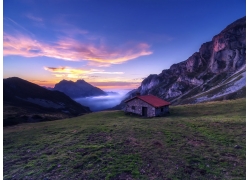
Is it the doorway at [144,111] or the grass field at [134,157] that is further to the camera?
the doorway at [144,111]

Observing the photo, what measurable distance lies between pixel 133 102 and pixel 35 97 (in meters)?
77.7

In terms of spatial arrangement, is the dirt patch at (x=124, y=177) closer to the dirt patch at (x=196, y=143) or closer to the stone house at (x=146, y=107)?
the dirt patch at (x=196, y=143)

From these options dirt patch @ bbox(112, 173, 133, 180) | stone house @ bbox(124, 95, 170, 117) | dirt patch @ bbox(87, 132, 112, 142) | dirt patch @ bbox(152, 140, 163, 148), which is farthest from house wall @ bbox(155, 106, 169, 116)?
dirt patch @ bbox(112, 173, 133, 180)

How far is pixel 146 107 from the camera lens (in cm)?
3603

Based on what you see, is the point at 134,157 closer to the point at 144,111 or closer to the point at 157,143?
the point at 157,143

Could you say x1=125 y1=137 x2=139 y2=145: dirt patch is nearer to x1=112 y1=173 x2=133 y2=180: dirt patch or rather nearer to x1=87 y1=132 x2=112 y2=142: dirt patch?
x1=87 y1=132 x2=112 y2=142: dirt patch

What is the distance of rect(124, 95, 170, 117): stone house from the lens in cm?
3494

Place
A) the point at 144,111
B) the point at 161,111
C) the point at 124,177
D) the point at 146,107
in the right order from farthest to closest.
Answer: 1. the point at 161,111
2. the point at 144,111
3. the point at 146,107
4. the point at 124,177

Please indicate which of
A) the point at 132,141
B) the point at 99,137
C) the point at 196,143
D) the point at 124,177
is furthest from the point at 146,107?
the point at 124,177

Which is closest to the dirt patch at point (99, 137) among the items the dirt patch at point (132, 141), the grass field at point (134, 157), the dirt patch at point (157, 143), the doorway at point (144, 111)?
the grass field at point (134, 157)

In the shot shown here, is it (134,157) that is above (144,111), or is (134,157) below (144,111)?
below

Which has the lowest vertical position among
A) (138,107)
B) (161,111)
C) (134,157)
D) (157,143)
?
(134,157)

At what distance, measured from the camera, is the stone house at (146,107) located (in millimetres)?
34938

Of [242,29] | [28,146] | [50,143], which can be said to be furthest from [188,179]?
[242,29]
